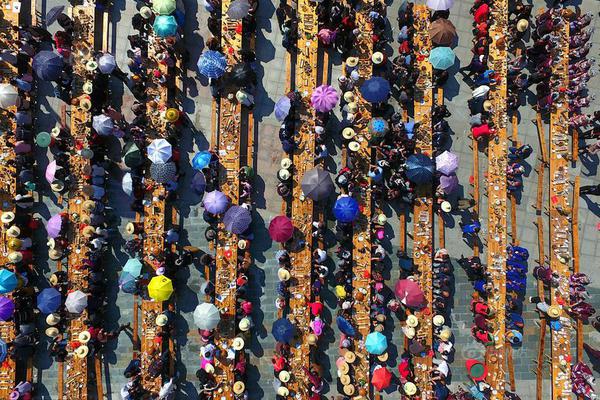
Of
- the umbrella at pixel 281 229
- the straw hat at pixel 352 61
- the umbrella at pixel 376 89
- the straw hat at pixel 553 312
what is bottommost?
the straw hat at pixel 553 312

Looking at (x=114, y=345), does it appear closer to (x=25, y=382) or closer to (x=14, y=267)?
(x=25, y=382)

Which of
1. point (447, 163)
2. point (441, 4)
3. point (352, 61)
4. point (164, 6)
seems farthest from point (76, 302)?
point (441, 4)

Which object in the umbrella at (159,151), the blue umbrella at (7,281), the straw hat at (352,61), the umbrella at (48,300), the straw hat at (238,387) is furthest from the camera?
the straw hat at (352,61)

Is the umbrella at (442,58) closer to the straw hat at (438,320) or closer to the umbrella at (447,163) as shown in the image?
the umbrella at (447,163)

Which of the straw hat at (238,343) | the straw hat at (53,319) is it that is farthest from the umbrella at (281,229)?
the straw hat at (53,319)

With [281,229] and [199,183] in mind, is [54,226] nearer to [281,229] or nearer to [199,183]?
[199,183]

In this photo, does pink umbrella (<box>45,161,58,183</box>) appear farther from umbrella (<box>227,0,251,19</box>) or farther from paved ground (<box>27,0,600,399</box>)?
umbrella (<box>227,0,251,19</box>)
